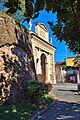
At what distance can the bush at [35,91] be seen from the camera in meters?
10.6

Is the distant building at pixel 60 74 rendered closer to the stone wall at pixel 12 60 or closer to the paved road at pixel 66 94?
the paved road at pixel 66 94

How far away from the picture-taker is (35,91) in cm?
1066

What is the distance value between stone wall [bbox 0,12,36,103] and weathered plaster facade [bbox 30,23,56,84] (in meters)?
9.29

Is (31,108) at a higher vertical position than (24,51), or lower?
lower

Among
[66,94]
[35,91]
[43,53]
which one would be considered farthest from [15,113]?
[43,53]

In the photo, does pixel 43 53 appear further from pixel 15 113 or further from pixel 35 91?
pixel 15 113

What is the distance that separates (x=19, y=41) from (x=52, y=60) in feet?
53.5

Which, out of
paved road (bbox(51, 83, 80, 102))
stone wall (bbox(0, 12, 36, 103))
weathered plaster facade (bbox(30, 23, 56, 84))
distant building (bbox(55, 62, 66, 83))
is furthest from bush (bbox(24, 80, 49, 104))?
distant building (bbox(55, 62, 66, 83))

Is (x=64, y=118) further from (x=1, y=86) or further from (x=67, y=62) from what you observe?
(x=67, y=62)

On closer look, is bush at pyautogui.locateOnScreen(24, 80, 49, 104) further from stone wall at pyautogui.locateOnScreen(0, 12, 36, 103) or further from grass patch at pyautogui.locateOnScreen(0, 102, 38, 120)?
grass patch at pyautogui.locateOnScreen(0, 102, 38, 120)

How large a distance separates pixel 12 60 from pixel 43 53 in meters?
14.4

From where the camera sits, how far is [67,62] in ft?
130

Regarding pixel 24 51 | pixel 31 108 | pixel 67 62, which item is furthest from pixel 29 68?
pixel 67 62

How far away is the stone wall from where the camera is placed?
9969mm
